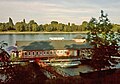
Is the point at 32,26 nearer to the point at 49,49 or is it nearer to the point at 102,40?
the point at 49,49

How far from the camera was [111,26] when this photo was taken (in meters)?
7.09

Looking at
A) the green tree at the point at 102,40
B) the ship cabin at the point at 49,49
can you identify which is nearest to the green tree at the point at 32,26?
the ship cabin at the point at 49,49

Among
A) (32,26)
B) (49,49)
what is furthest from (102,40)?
(32,26)

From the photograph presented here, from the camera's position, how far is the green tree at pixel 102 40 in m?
6.44

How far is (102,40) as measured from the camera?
6.69 meters

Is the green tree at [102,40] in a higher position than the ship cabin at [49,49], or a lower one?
higher

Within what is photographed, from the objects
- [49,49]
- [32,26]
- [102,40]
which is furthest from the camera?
[32,26]

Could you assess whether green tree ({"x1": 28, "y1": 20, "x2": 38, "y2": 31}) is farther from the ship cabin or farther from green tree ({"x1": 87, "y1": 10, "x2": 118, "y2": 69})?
green tree ({"x1": 87, "y1": 10, "x2": 118, "y2": 69})

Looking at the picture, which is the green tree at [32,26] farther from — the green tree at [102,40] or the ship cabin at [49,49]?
the green tree at [102,40]

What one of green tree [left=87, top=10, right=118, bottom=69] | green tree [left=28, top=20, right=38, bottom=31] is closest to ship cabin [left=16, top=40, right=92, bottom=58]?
green tree [left=87, top=10, right=118, bottom=69]

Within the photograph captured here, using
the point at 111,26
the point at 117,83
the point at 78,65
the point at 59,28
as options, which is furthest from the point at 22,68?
the point at 59,28

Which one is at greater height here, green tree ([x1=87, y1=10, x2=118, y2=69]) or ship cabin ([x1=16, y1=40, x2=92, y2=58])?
green tree ([x1=87, y1=10, x2=118, y2=69])

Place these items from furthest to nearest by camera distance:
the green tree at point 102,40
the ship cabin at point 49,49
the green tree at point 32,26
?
the green tree at point 32,26 < the ship cabin at point 49,49 < the green tree at point 102,40

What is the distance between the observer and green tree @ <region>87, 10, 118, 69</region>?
6.44m
